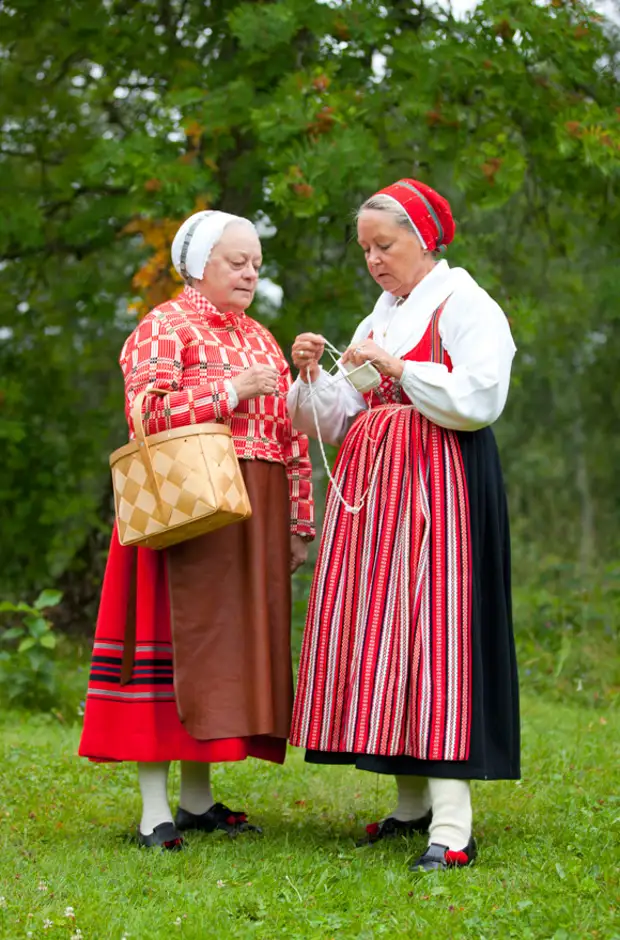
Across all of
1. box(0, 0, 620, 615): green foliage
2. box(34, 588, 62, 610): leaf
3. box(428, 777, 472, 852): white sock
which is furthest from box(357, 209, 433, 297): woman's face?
box(34, 588, 62, 610): leaf

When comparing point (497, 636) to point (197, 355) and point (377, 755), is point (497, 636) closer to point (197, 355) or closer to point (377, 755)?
point (377, 755)

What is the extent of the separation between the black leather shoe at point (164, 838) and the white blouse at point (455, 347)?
4.76ft

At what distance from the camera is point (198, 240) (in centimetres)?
390

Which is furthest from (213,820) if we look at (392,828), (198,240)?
(198,240)

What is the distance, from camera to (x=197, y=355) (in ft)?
12.6

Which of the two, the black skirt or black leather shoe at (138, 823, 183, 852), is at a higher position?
the black skirt

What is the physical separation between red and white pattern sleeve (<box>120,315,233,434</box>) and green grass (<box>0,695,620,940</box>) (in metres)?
1.25

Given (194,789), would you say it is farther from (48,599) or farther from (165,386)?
(48,599)

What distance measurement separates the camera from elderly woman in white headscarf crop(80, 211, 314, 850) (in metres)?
3.72

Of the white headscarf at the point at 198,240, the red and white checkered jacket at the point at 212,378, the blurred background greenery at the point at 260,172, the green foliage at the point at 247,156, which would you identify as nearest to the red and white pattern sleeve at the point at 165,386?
the red and white checkered jacket at the point at 212,378

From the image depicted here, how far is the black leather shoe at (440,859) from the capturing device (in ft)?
11.3

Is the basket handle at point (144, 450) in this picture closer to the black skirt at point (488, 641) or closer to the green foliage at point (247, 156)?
the black skirt at point (488, 641)

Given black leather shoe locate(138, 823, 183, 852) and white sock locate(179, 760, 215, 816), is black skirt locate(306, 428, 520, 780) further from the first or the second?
white sock locate(179, 760, 215, 816)

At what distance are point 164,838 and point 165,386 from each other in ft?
4.43
